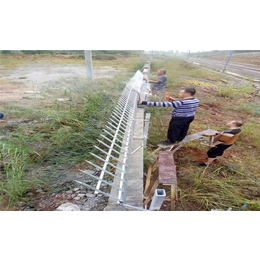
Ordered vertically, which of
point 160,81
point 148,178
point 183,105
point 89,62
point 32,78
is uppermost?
point 89,62

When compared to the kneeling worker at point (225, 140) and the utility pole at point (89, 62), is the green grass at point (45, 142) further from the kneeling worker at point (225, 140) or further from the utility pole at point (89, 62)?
the kneeling worker at point (225, 140)

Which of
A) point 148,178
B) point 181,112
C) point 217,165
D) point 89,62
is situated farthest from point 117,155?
point 89,62

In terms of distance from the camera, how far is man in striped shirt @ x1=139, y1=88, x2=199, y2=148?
2.12m

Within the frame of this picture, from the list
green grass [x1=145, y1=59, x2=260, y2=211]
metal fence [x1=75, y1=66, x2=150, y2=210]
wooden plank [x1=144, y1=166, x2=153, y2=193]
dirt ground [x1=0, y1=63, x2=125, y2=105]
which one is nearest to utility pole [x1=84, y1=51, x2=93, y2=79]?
dirt ground [x1=0, y1=63, x2=125, y2=105]

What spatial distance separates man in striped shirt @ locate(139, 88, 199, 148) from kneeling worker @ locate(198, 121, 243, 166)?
1.86 feet

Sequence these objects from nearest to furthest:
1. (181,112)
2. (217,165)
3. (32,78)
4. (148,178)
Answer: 1. (148,178)
2. (181,112)
3. (217,165)
4. (32,78)

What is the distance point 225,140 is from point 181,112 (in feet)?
2.94

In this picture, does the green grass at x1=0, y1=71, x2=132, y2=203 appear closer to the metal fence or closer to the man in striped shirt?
the metal fence

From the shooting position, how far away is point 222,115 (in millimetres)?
4926

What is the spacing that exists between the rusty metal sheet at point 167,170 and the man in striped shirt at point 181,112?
2.25 feet

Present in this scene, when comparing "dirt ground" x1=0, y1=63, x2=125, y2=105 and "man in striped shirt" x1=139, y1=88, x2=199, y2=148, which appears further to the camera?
"dirt ground" x1=0, y1=63, x2=125, y2=105

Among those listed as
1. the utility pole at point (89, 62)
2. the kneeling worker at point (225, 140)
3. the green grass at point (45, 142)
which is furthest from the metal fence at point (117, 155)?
the utility pole at point (89, 62)

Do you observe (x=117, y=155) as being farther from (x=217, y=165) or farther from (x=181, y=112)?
(x=217, y=165)

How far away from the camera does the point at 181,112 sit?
222 centimetres
